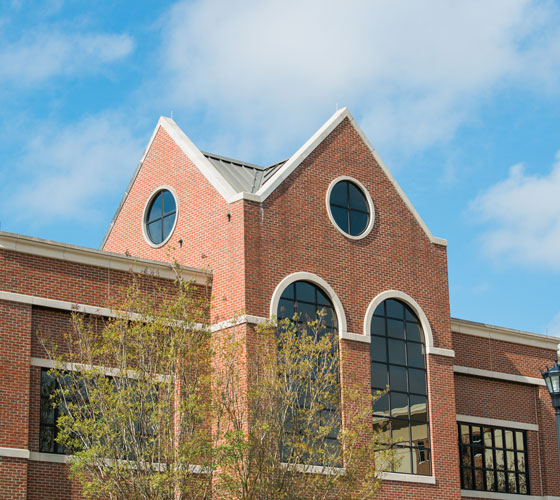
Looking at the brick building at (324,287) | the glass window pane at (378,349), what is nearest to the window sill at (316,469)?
the brick building at (324,287)

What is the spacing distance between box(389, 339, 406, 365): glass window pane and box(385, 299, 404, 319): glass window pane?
0.71m

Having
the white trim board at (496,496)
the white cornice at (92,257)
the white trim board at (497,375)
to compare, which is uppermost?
the white cornice at (92,257)

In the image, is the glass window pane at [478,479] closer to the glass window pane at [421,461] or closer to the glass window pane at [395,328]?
the glass window pane at [421,461]

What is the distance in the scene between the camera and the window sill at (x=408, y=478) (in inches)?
962

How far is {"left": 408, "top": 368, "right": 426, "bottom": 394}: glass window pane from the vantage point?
1024 inches

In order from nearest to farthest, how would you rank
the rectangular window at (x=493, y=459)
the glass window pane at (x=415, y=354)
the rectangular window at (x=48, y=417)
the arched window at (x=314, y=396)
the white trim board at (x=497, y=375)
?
the arched window at (x=314, y=396) < the rectangular window at (x=48, y=417) < the glass window pane at (x=415, y=354) < the rectangular window at (x=493, y=459) < the white trim board at (x=497, y=375)

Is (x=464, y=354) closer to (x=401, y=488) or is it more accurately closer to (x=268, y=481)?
(x=401, y=488)

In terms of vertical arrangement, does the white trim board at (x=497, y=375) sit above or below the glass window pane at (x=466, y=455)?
above

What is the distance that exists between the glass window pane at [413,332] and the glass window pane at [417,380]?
2.91ft

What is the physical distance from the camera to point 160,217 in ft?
90.0

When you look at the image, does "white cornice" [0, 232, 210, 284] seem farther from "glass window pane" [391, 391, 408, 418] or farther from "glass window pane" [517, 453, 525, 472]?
"glass window pane" [517, 453, 525, 472]

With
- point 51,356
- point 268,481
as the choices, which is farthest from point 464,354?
point 51,356

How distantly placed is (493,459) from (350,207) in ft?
30.6

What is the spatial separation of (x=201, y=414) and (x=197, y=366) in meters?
1.04
